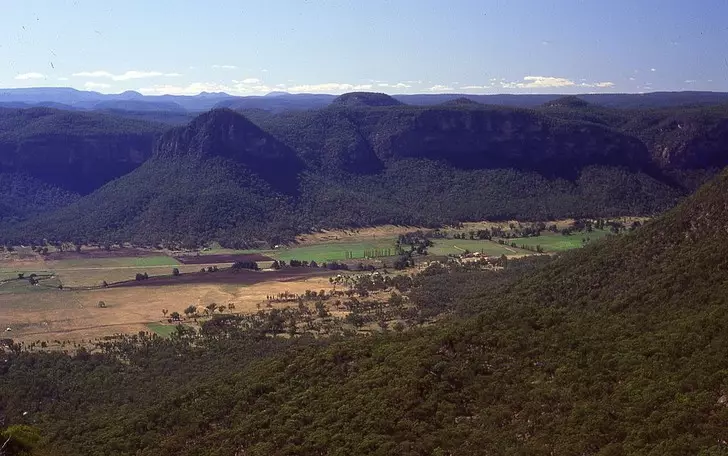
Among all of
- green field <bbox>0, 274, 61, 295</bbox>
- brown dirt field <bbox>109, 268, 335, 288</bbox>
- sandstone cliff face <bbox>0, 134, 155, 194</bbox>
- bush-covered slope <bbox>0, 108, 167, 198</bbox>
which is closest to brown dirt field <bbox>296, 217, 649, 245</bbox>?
brown dirt field <bbox>109, 268, 335, 288</bbox>

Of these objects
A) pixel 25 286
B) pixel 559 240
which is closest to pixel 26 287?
pixel 25 286

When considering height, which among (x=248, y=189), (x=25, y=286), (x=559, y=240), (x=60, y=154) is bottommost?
(x=25, y=286)

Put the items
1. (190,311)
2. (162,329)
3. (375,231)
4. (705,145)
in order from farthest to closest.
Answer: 1. (705,145)
2. (375,231)
3. (190,311)
4. (162,329)

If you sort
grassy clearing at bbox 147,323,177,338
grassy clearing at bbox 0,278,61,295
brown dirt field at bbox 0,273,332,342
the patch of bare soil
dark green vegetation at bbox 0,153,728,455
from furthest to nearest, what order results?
the patch of bare soil
grassy clearing at bbox 0,278,61,295
brown dirt field at bbox 0,273,332,342
grassy clearing at bbox 147,323,177,338
dark green vegetation at bbox 0,153,728,455

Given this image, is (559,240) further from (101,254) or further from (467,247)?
(101,254)

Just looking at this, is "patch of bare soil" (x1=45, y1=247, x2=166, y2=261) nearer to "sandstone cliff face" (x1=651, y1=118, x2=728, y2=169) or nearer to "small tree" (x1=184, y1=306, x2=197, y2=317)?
"small tree" (x1=184, y1=306, x2=197, y2=317)

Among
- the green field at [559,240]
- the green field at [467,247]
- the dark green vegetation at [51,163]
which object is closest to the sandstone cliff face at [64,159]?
the dark green vegetation at [51,163]
